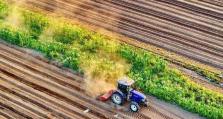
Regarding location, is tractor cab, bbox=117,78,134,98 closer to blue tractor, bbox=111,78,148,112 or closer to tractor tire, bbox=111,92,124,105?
blue tractor, bbox=111,78,148,112

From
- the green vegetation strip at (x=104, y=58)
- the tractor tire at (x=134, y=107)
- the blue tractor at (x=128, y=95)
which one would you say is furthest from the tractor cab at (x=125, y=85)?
the green vegetation strip at (x=104, y=58)

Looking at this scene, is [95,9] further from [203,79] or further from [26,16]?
[203,79]

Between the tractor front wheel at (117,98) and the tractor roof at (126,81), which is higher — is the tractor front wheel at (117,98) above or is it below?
below

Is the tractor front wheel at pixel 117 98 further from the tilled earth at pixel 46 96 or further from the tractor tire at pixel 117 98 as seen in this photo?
the tilled earth at pixel 46 96

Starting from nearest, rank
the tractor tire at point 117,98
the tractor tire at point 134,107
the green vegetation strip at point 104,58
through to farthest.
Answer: the tractor tire at point 134,107, the tractor tire at point 117,98, the green vegetation strip at point 104,58

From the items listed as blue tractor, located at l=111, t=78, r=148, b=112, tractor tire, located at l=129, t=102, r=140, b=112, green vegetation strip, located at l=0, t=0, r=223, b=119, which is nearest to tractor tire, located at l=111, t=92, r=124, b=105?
blue tractor, located at l=111, t=78, r=148, b=112

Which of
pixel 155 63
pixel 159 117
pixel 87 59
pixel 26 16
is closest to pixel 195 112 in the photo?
pixel 159 117

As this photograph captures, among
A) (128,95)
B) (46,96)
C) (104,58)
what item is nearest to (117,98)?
(128,95)
